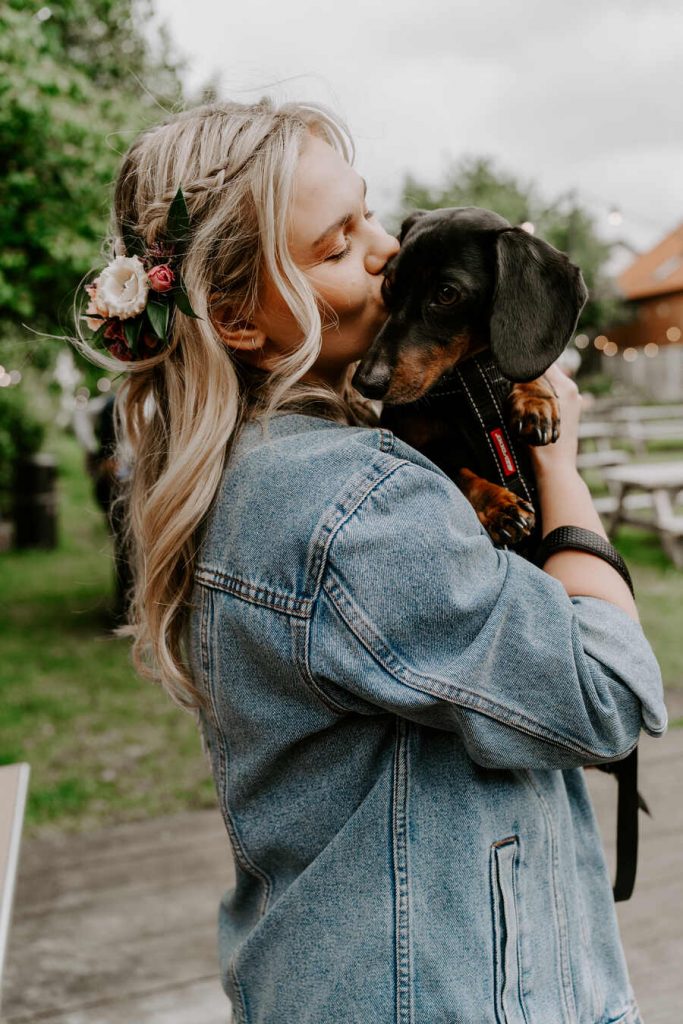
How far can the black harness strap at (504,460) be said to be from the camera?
4.79 feet

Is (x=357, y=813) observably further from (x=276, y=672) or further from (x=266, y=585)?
(x=266, y=585)

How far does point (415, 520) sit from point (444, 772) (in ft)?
1.05

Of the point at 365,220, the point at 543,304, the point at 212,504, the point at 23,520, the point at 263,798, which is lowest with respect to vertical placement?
the point at 23,520

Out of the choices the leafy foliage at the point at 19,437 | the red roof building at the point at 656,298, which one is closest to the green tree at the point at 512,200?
the red roof building at the point at 656,298

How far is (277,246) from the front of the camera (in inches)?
50.4

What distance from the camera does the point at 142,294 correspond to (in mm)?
1316

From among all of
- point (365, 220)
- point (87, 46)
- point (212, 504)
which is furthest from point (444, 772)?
point (87, 46)

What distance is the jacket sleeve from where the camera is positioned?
1045mm

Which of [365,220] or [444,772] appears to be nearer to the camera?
[444,772]

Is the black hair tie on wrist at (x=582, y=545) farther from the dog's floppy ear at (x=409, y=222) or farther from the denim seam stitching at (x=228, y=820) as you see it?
the dog's floppy ear at (x=409, y=222)

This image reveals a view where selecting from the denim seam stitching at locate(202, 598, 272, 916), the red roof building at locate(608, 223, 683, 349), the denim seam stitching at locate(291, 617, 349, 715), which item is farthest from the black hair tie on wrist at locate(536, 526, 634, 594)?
the red roof building at locate(608, 223, 683, 349)

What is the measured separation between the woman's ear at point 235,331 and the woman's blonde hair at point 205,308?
0.04ft

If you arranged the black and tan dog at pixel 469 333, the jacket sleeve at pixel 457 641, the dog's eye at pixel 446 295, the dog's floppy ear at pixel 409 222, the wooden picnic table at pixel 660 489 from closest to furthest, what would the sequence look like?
the jacket sleeve at pixel 457 641
the black and tan dog at pixel 469 333
the dog's eye at pixel 446 295
the dog's floppy ear at pixel 409 222
the wooden picnic table at pixel 660 489

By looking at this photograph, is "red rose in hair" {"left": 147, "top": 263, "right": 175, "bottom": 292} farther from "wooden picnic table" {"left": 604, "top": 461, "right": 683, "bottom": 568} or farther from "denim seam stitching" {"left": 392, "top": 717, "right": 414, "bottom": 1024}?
"wooden picnic table" {"left": 604, "top": 461, "right": 683, "bottom": 568}
